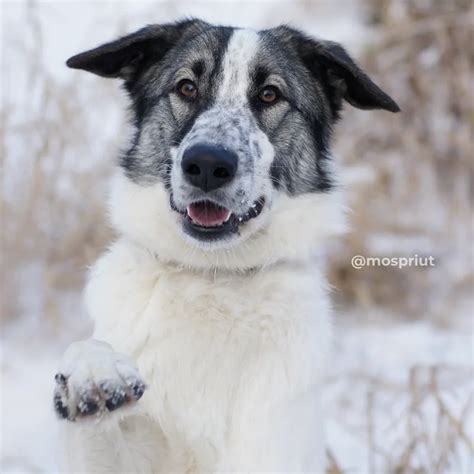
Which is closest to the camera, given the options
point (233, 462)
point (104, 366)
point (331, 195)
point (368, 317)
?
point (104, 366)

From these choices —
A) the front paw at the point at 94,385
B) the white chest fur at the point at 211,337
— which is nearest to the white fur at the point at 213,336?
the white chest fur at the point at 211,337

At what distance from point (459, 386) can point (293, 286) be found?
2.59 metres

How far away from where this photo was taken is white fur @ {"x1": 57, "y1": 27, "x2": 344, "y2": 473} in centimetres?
289

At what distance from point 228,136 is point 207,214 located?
0.86 ft

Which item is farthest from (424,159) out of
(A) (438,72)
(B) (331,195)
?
(B) (331,195)

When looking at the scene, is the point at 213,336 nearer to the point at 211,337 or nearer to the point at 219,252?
the point at 211,337

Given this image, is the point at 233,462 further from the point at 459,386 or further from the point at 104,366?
the point at 459,386

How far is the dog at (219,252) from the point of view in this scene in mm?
2904

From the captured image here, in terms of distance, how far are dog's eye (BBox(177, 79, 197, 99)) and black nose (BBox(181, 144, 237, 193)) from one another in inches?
17.4

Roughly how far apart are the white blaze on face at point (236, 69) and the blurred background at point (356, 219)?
1657 millimetres

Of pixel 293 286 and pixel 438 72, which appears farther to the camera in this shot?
pixel 438 72

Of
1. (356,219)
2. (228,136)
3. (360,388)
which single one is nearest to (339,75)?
(228,136)

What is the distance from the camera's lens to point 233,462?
9.45 feet

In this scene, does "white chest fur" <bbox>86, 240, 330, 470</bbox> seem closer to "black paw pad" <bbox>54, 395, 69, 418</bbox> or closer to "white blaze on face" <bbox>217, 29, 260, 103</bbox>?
"black paw pad" <bbox>54, 395, 69, 418</bbox>
